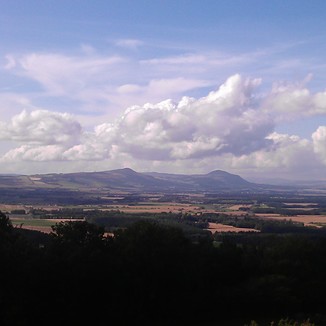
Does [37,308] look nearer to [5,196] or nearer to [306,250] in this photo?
[306,250]

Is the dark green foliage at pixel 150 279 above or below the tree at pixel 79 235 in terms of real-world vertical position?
below

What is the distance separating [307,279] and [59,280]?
77.0 ft

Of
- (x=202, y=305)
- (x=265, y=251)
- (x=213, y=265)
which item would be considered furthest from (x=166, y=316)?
(x=265, y=251)

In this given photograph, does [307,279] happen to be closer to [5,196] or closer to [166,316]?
[166,316]

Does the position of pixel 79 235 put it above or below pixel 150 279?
above

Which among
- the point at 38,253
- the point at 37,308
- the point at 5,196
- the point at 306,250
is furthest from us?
the point at 5,196

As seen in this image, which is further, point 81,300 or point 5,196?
point 5,196

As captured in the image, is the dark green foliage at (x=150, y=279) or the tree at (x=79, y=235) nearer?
the dark green foliage at (x=150, y=279)

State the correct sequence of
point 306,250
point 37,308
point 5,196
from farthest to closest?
point 5,196 < point 306,250 < point 37,308

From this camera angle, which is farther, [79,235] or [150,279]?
[79,235]

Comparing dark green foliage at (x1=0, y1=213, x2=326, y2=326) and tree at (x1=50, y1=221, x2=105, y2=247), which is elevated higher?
tree at (x1=50, y1=221, x2=105, y2=247)

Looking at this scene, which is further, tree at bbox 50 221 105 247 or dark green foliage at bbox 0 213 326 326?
tree at bbox 50 221 105 247

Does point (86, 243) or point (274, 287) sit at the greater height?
point (86, 243)

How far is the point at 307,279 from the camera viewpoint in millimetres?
48094
